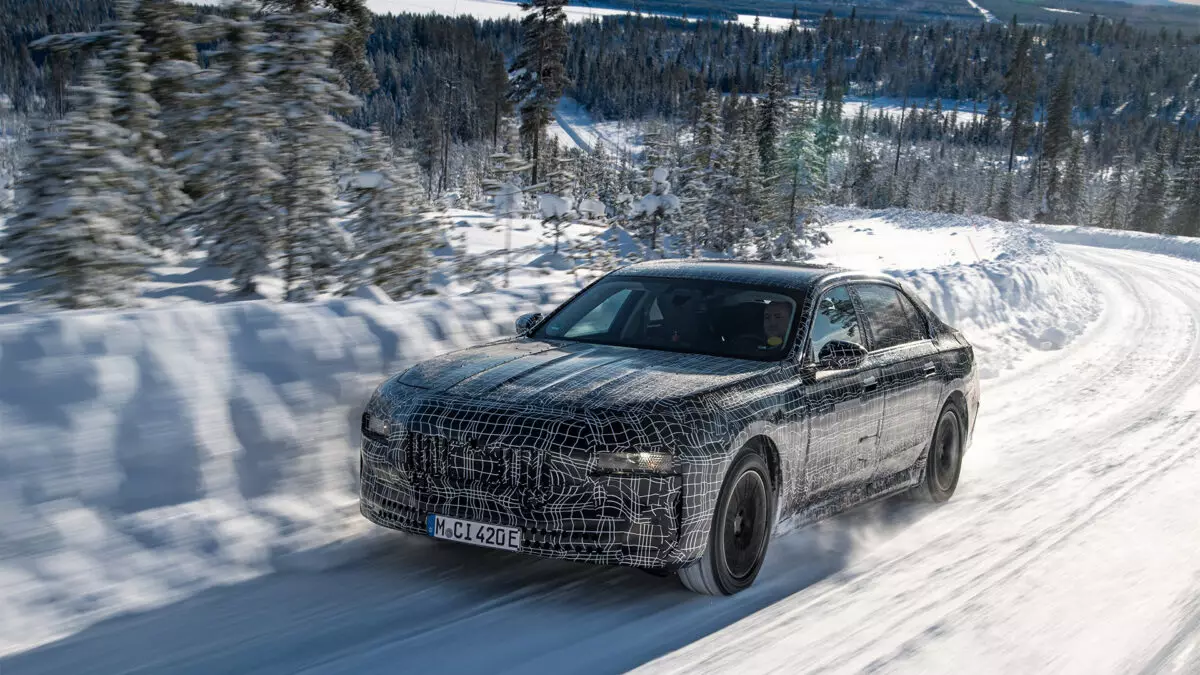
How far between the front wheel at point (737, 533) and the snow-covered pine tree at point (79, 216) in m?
6.09

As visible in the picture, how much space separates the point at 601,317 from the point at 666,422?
1.69m

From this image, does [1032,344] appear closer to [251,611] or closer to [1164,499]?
[1164,499]

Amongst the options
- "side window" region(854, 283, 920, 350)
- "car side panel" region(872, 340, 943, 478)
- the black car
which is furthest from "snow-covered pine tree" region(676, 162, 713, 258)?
the black car

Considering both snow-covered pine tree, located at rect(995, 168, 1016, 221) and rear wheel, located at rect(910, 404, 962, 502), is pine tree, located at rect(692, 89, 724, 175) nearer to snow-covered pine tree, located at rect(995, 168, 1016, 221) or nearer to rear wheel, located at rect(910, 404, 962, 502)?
rear wheel, located at rect(910, 404, 962, 502)

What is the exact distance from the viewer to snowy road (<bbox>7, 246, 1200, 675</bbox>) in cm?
439

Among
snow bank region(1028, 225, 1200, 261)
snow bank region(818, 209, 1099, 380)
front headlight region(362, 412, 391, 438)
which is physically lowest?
snow bank region(1028, 225, 1200, 261)

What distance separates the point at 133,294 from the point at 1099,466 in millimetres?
7808

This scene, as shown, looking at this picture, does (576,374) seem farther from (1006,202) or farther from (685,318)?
(1006,202)

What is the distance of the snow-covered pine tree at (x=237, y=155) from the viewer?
10133 millimetres

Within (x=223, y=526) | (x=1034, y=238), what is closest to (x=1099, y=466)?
(x=223, y=526)

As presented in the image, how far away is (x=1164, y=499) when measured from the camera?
7.58 meters

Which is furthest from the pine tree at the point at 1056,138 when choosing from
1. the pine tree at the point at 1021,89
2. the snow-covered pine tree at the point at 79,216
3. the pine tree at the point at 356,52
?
the snow-covered pine tree at the point at 79,216

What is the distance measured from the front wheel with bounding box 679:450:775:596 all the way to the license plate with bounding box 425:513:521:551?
0.81 meters

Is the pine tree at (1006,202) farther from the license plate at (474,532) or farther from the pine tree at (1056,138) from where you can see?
the license plate at (474,532)
